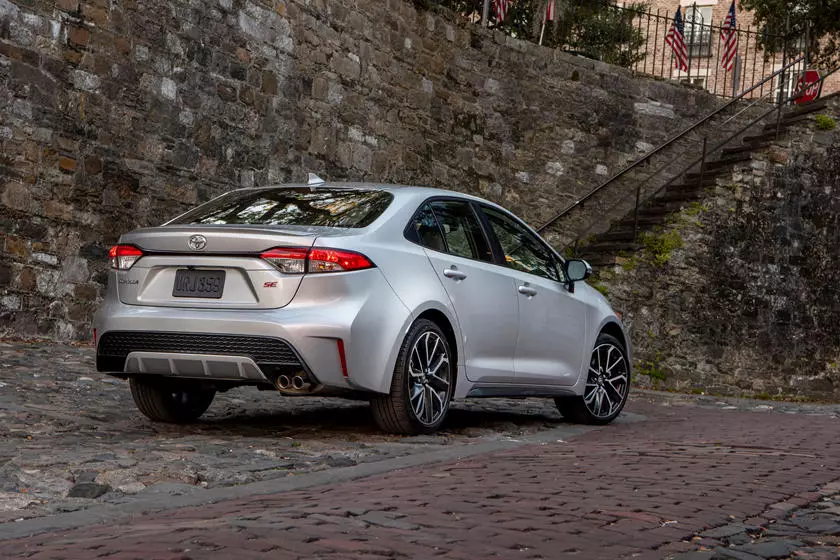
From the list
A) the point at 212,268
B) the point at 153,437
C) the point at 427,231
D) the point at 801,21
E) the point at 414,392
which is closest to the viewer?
the point at 212,268

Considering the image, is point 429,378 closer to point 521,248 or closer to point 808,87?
point 521,248

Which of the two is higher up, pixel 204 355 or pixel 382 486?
Result: pixel 204 355

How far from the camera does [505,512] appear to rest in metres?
4.95

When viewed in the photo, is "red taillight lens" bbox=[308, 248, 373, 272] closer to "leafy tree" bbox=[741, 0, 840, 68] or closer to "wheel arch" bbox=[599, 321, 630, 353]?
"wheel arch" bbox=[599, 321, 630, 353]

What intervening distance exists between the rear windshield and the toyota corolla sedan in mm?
16

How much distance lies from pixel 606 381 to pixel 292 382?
143 inches

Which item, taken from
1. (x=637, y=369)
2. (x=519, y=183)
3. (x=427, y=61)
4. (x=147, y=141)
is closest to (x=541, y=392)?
(x=147, y=141)

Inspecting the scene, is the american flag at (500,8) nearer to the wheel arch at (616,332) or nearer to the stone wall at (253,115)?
the stone wall at (253,115)

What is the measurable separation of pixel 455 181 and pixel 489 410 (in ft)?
33.5

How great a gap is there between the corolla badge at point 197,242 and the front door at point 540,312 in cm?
243

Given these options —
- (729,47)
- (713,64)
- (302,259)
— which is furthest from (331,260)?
(713,64)

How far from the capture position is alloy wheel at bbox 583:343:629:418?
9.67 meters

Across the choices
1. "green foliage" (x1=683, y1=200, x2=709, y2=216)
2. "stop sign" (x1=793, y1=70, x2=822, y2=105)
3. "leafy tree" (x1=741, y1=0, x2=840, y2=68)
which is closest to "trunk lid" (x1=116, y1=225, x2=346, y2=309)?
"green foliage" (x1=683, y1=200, x2=709, y2=216)

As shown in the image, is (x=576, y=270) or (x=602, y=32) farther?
(x=602, y=32)
